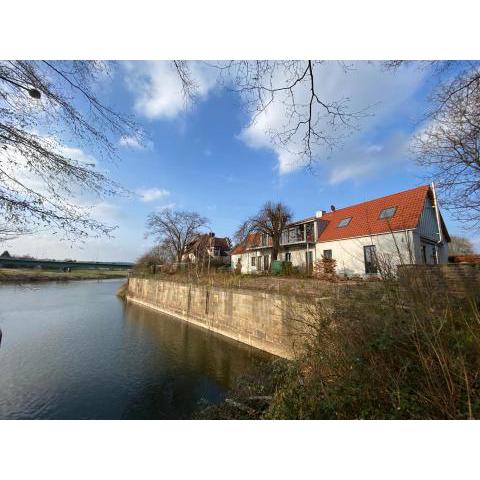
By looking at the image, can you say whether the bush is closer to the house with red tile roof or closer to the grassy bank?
the grassy bank

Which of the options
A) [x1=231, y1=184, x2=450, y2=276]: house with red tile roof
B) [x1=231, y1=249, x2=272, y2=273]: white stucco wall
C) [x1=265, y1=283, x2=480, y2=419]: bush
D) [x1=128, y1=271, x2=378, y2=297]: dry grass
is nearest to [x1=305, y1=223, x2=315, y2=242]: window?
[x1=231, y1=184, x2=450, y2=276]: house with red tile roof

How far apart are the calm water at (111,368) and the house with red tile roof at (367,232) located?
683cm

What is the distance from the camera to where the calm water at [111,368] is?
6168mm

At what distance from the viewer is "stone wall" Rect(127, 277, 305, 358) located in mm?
9115

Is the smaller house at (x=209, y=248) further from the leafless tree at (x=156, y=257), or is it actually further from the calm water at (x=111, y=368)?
the calm water at (x=111, y=368)

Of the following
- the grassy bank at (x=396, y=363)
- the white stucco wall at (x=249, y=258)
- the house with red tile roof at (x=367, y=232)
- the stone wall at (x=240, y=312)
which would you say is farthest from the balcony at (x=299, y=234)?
the grassy bank at (x=396, y=363)

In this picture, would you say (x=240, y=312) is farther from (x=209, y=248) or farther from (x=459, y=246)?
(x=459, y=246)

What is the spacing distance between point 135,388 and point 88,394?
1191mm

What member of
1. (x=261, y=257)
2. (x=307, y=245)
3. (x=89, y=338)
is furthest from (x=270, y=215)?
(x=89, y=338)

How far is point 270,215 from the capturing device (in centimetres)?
1870

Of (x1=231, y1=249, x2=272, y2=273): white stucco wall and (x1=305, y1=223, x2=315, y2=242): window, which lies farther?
(x1=231, y1=249, x2=272, y2=273): white stucco wall

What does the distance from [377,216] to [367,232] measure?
131cm

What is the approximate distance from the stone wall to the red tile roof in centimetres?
600
